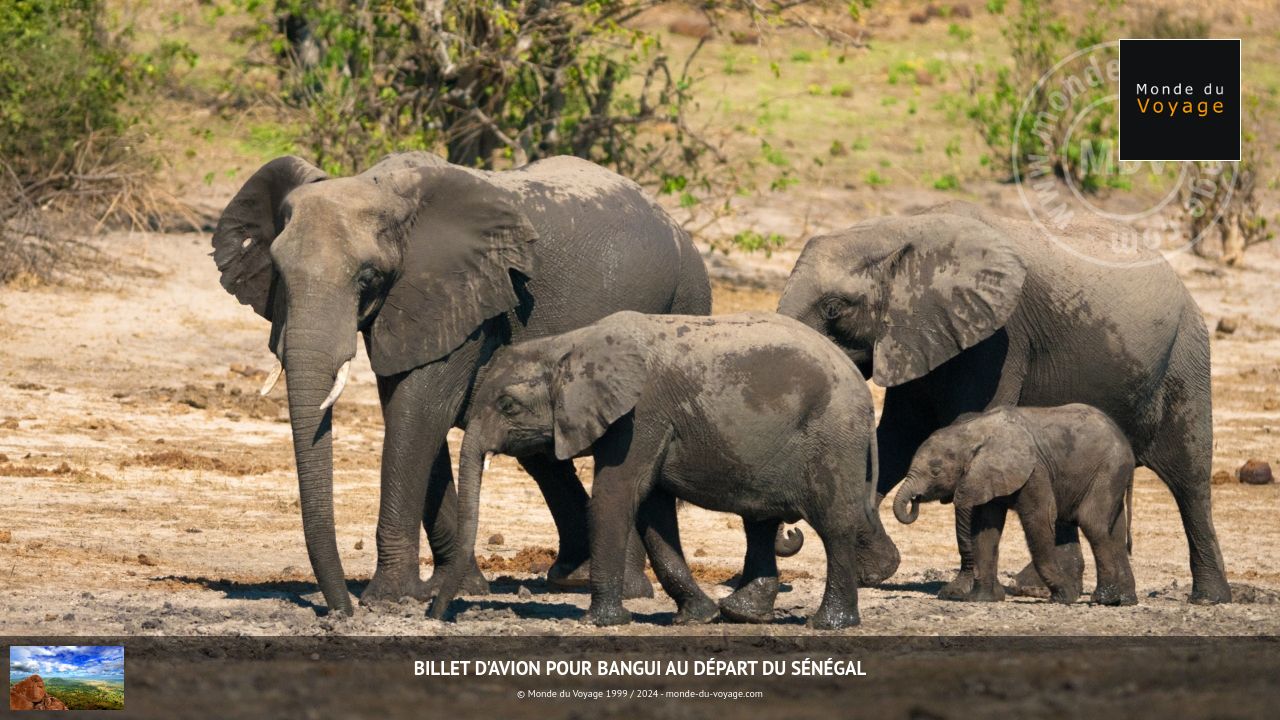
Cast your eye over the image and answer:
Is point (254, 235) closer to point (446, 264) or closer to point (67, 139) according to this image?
point (446, 264)

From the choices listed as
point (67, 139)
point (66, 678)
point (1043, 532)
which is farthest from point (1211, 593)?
point (67, 139)

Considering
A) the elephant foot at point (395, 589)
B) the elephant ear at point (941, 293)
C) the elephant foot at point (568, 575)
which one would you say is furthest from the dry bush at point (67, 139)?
the elephant ear at point (941, 293)

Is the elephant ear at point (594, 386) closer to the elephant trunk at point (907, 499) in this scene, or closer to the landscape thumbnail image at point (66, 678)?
the elephant trunk at point (907, 499)

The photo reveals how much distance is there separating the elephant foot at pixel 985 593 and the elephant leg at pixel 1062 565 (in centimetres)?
39

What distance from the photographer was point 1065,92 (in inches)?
1001

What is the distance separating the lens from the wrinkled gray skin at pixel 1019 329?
1118cm

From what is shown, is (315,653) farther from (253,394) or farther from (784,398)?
(253,394)

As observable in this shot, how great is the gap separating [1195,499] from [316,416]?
16.2ft

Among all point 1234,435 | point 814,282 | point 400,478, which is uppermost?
point 814,282

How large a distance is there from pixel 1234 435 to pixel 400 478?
29.9 feet

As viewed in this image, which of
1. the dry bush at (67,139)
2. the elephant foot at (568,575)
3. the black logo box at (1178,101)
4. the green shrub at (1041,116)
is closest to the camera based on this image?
the elephant foot at (568,575)

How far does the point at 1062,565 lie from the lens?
11633 mm

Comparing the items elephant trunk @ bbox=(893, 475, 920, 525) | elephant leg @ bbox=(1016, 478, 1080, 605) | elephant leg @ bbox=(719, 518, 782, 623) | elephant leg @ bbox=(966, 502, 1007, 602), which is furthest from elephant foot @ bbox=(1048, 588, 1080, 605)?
elephant leg @ bbox=(719, 518, 782, 623)

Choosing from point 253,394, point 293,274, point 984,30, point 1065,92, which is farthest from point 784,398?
point 984,30
